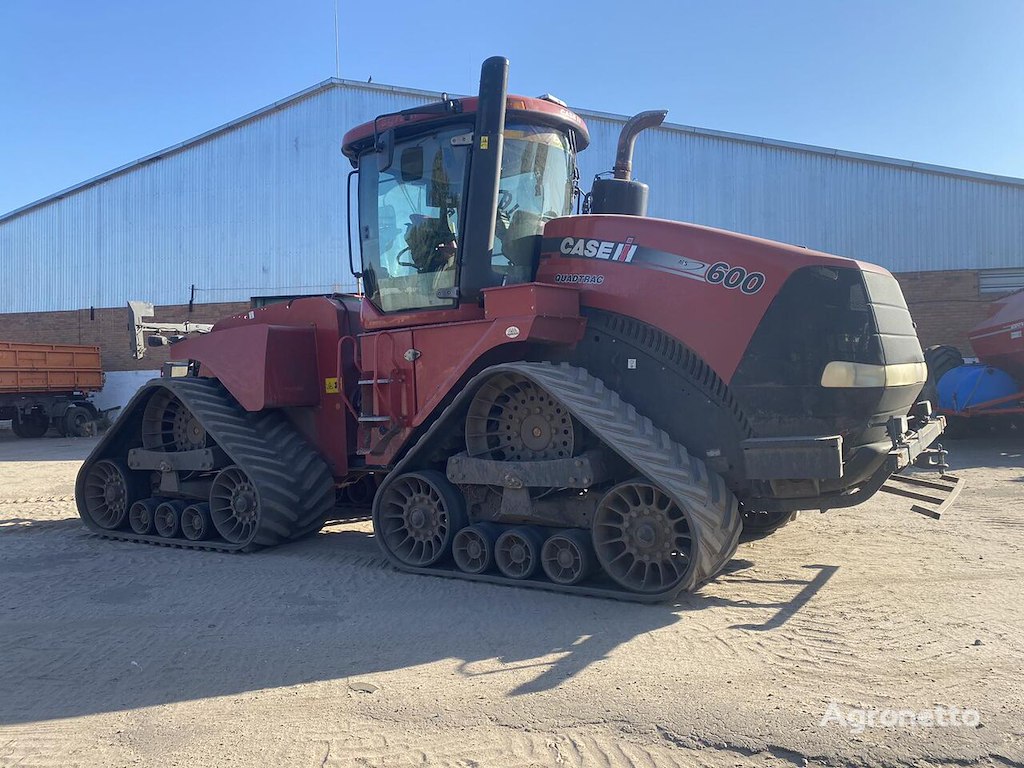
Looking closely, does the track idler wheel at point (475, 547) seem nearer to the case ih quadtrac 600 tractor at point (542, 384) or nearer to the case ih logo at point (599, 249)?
the case ih quadtrac 600 tractor at point (542, 384)

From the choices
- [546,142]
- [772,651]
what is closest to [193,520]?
[546,142]

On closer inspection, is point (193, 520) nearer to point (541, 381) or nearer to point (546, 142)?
point (541, 381)

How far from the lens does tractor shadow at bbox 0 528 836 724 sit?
410 centimetres

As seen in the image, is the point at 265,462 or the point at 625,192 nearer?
the point at 625,192

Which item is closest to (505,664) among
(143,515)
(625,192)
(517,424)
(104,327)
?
(517,424)

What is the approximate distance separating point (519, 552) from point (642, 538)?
3.12ft

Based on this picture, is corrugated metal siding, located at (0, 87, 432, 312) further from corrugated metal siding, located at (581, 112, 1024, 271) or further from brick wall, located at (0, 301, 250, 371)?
corrugated metal siding, located at (581, 112, 1024, 271)

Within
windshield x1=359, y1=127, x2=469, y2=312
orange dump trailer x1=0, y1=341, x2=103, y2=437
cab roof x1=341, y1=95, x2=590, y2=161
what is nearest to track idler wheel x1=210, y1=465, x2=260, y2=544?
→ windshield x1=359, y1=127, x2=469, y2=312

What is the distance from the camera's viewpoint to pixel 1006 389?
14.1 meters

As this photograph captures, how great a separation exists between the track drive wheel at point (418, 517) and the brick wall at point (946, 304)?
16.9 m

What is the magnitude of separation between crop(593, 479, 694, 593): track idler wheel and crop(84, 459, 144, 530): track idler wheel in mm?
5095

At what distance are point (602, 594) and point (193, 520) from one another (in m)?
4.20

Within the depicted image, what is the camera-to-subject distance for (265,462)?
7098 mm

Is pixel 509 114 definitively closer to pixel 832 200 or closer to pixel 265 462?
pixel 265 462
